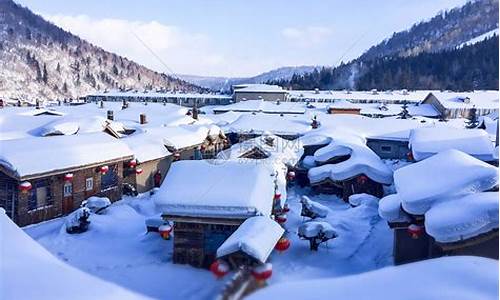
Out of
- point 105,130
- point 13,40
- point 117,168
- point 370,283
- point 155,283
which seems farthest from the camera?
point 13,40

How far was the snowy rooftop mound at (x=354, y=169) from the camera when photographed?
24078 millimetres

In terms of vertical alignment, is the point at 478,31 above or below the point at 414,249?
above

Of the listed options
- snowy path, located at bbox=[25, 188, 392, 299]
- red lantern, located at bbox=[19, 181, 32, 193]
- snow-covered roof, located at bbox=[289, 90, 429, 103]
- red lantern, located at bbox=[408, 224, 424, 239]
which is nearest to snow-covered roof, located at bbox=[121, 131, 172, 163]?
snowy path, located at bbox=[25, 188, 392, 299]

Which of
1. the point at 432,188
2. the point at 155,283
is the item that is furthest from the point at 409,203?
the point at 155,283

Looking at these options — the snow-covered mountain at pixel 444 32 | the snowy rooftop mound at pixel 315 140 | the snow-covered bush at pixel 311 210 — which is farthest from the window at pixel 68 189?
the snow-covered mountain at pixel 444 32

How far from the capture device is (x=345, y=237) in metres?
17.5

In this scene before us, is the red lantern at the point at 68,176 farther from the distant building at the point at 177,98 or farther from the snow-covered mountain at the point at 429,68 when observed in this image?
the snow-covered mountain at the point at 429,68

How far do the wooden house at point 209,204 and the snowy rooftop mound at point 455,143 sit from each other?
984 centimetres

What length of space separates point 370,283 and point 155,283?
28.9 feet

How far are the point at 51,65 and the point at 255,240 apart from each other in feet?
471

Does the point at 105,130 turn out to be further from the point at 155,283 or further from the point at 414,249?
the point at 414,249

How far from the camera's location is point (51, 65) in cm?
13788

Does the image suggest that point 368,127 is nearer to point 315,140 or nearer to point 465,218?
point 315,140

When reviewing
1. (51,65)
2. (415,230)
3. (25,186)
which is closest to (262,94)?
(25,186)
